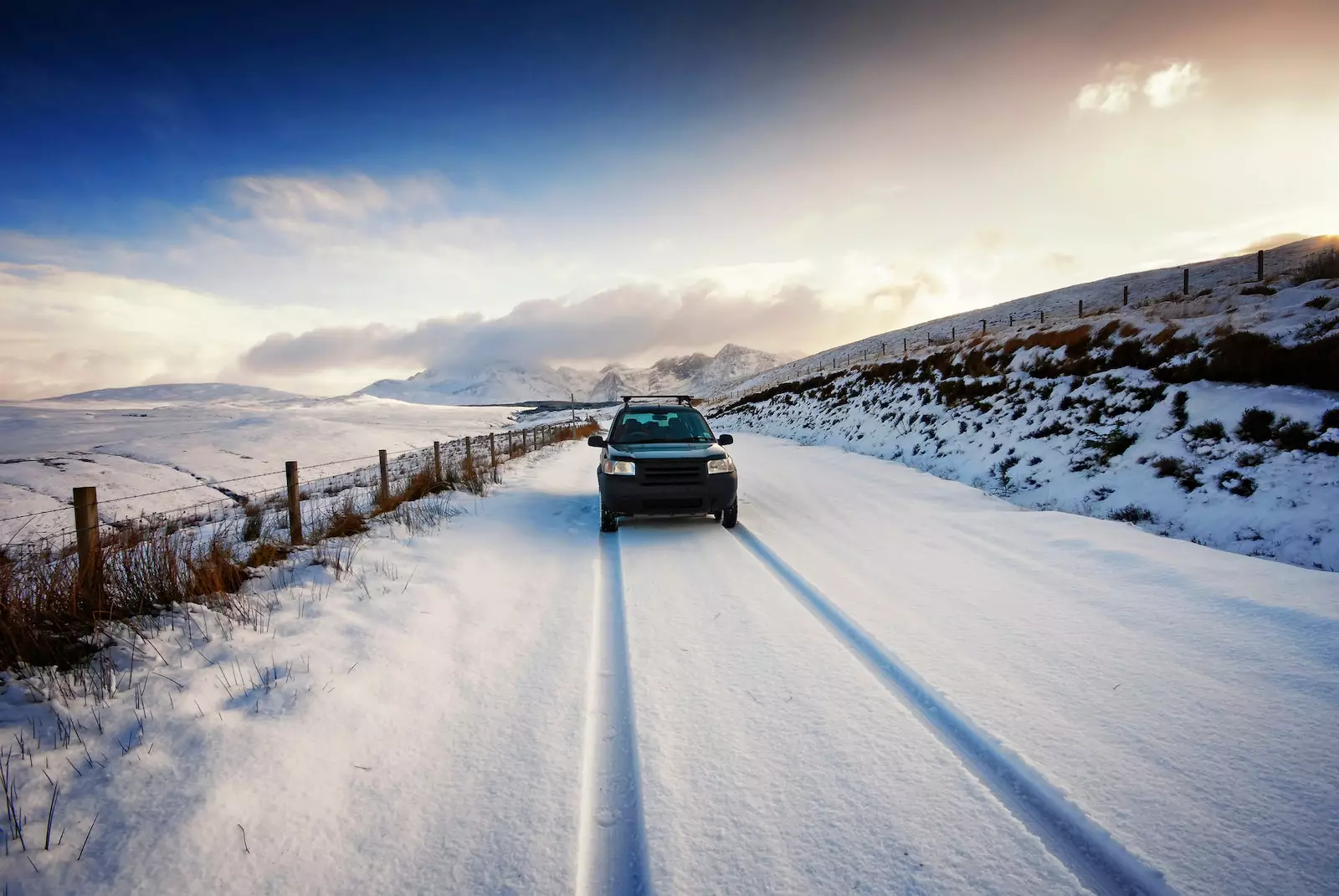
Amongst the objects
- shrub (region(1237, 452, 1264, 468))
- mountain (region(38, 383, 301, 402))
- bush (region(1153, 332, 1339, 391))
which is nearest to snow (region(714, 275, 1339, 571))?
shrub (region(1237, 452, 1264, 468))

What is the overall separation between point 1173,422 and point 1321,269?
11319mm

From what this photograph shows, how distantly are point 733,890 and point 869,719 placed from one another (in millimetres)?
1275

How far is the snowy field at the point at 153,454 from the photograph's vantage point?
17.3 meters

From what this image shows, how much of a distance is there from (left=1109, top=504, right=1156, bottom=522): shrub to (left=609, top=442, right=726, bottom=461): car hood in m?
4.80

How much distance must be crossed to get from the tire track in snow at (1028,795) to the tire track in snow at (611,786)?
5.00 ft

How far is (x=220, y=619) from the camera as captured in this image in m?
3.71

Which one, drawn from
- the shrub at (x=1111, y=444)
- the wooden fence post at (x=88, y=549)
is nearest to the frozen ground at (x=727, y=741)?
the wooden fence post at (x=88, y=549)

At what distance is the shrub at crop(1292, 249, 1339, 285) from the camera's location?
40.5 feet

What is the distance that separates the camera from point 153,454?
86.1 feet

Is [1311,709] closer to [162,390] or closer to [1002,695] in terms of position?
[1002,695]

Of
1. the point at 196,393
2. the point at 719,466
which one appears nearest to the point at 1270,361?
the point at 719,466

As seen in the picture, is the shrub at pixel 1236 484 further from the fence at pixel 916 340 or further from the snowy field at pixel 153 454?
the fence at pixel 916 340

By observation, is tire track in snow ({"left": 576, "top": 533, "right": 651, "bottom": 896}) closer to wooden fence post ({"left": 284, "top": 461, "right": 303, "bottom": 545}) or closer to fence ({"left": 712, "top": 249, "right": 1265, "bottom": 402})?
wooden fence post ({"left": 284, "top": 461, "right": 303, "bottom": 545})

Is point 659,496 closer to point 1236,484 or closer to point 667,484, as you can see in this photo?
point 667,484
